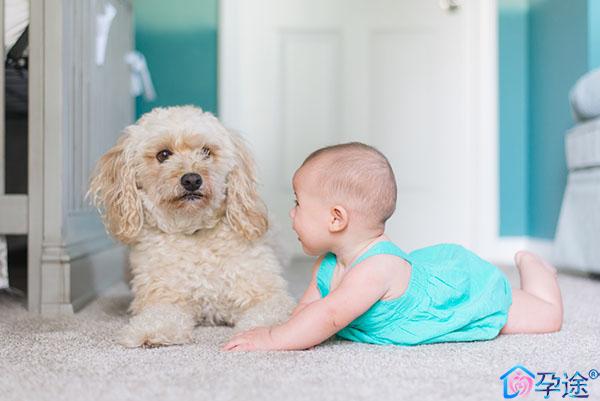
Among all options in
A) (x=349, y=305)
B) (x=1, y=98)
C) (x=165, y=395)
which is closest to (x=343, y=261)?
(x=349, y=305)

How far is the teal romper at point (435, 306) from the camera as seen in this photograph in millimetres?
1353

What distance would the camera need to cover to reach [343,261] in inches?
55.6

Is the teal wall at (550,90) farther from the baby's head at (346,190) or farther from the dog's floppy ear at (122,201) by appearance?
the dog's floppy ear at (122,201)

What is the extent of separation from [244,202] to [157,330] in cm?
42

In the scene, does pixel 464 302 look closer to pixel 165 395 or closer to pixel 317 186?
pixel 317 186

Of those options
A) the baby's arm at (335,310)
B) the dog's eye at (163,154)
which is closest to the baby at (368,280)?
the baby's arm at (335,310)

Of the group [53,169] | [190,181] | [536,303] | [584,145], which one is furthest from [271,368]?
[584,145]

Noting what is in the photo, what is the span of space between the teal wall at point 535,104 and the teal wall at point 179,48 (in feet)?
5.19

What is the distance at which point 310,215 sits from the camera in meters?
1.36

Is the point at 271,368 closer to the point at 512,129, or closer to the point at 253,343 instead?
the point at 253,343

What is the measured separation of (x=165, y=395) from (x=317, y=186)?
518mm

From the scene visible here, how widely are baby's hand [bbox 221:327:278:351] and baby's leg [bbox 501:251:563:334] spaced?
1.76 ft

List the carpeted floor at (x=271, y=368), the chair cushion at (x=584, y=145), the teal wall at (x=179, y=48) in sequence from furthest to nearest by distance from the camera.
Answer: the teal wall at (x=179, y=48)
the chair cushion at (x=584, y=145)
the carpeted floor at (x=271, y=368)

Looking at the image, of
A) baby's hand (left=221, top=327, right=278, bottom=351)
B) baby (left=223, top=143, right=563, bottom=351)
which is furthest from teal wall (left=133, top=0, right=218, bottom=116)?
baby's hand (left=221, top=327, right=278, bottom=351)
